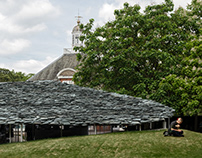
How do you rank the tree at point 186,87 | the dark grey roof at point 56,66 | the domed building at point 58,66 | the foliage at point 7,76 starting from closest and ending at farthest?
the tree at point 186,87 < the domed building at point 58,66 < the dark grey roof at point 56,66 < the foliage at point 7,76

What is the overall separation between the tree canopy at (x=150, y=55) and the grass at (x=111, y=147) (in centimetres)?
822

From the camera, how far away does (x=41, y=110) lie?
24.7m

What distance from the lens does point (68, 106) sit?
84.8 feet

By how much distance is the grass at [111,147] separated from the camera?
19.2 metres

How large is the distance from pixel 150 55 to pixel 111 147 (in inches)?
534

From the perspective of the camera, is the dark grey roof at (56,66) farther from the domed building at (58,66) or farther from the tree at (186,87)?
the tree at (186,87)

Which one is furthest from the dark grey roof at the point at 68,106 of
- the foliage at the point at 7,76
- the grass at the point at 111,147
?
the foliage at the point at 7,76

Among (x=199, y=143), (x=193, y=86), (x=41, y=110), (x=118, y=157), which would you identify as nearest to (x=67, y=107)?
(x=41, y=110)

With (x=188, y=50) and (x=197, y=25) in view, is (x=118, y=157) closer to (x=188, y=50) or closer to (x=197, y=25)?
(x=188, y=50)

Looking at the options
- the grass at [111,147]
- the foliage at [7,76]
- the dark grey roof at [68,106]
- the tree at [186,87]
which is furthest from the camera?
the foliage at [7,76]

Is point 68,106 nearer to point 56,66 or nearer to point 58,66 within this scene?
point 58,66

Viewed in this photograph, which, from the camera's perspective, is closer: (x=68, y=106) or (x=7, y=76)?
(x=68, y=106)

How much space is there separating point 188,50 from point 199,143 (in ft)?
46.6

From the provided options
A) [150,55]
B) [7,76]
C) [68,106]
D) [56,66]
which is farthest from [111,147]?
[7,76]
